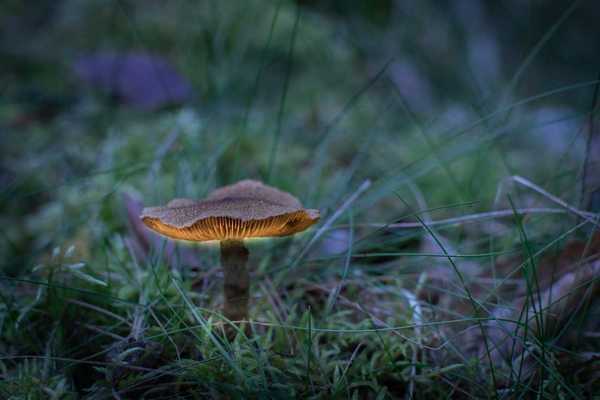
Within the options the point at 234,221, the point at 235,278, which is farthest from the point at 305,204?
the point at 234,221

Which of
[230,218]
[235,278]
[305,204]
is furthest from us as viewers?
[305,204]

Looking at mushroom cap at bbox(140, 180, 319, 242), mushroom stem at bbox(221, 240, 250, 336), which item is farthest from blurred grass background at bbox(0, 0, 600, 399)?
mushroom cap at bbox(140, 180, 319, 242)

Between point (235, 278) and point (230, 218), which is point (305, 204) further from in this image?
point (230, 218)

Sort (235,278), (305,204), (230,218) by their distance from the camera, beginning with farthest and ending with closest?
(305,204) → (235,278) → (230,218)

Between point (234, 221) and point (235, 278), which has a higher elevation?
point (234, 221)

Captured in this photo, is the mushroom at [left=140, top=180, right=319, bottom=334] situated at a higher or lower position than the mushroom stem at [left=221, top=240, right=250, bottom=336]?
higher

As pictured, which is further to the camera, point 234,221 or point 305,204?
point 305,204

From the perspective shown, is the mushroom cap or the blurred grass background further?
the blurred grass background

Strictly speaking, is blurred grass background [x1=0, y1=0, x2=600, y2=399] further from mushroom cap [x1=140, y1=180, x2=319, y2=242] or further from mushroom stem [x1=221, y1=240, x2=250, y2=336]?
mushroom cap [x1=140, y1=180, x2=319, y2=242]
